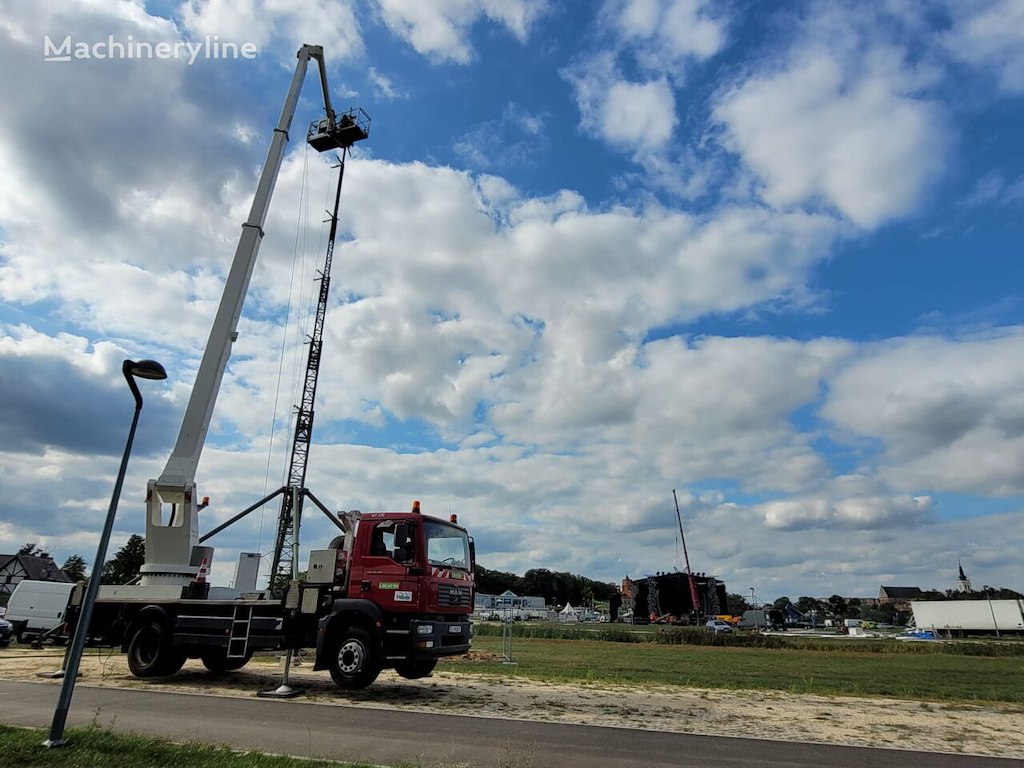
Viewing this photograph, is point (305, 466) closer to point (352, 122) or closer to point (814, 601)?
point (352, 122)

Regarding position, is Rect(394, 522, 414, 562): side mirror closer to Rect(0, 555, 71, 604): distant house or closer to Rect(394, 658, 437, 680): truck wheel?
Rect(394, 658, 437, 680): truck wheel

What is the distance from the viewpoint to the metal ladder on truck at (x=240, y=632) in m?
13.0

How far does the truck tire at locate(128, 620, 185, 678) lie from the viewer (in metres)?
13.8

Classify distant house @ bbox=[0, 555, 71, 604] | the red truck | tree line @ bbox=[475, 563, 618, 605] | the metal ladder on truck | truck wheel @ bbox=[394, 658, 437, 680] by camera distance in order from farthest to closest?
tree line @ bbox=[475, 563, 618, 605] → distant house @ bbox=[0, 555, 71, 604] → the metal ladder on truck → truck wheel @ bbox=[394, 658, 437, 680] → the red truck

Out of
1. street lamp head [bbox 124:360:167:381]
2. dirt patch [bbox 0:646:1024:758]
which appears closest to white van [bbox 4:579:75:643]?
dirt patch [bbox 0:646:1024:758]

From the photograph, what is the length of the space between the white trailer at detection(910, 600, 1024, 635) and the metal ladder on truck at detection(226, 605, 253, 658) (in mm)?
65162

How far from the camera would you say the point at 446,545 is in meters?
13.2

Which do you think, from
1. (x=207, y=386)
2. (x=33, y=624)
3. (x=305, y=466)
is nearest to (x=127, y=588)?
(x=207, y=386)

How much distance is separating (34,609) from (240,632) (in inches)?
741

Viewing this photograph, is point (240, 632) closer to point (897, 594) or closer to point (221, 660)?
point (221, 660)

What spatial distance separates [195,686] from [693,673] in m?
12.7

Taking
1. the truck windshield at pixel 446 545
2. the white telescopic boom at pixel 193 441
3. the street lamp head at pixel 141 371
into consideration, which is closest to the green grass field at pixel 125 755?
the street lamp head at pixel 141 371

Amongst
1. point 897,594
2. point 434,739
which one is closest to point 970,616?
point 434,739

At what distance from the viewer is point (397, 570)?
12.2 metres
